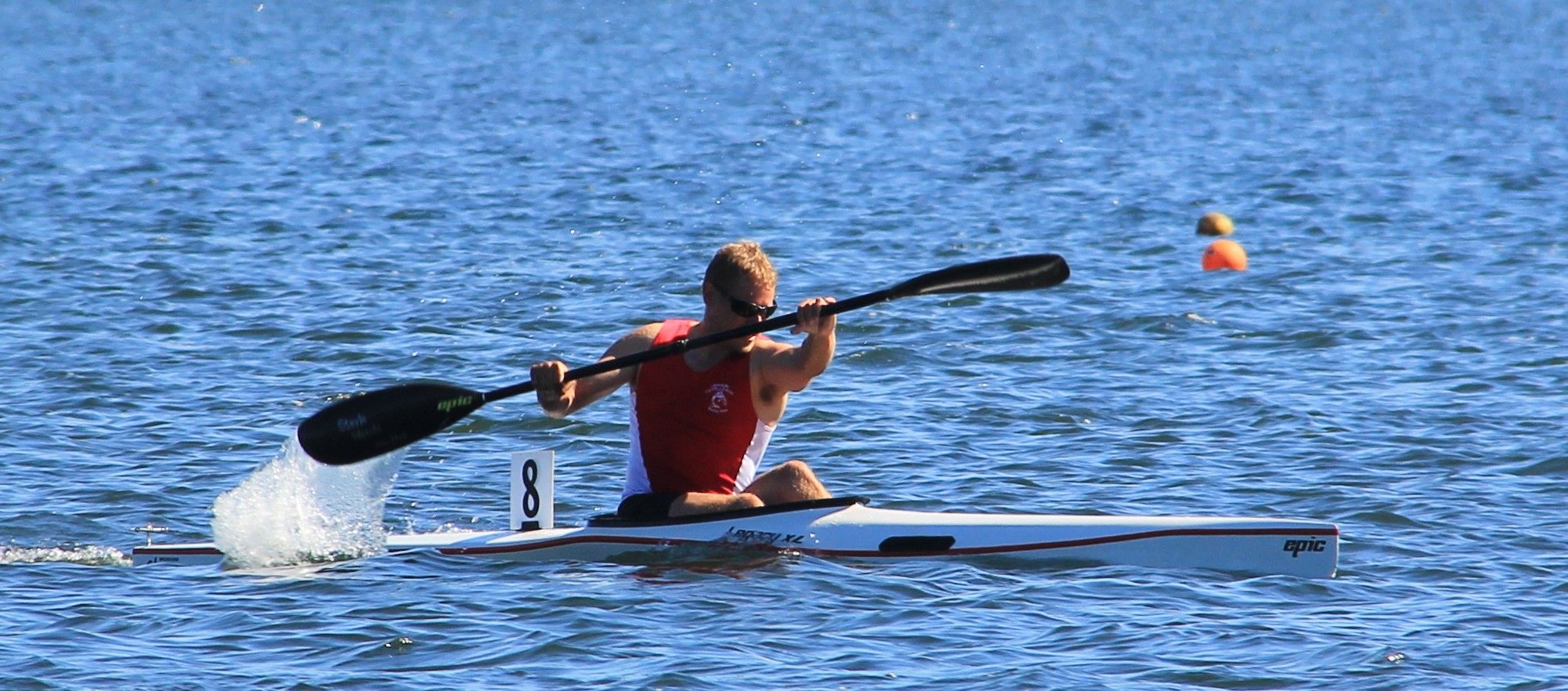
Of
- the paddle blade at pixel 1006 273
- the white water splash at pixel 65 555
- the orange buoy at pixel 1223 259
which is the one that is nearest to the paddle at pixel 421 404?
the paddle blade at pixel 1006 273

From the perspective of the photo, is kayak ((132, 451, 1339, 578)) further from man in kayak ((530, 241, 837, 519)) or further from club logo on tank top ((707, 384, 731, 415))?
club logo on tank top ((707, 384, 731, 415))

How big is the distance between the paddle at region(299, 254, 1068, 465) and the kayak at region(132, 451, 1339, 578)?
0.52 meters

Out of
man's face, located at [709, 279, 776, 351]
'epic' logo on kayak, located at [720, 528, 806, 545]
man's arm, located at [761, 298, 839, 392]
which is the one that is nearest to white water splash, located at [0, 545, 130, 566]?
'epic' logo on kayak, located at [720, 528, 806, 545]

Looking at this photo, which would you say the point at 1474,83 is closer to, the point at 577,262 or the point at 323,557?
the point at 577,262

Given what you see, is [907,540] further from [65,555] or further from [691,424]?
[65,555]

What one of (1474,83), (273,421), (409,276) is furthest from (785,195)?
(1474,83)

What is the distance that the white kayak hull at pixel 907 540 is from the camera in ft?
25.3

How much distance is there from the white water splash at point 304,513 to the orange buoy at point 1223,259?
315 inches

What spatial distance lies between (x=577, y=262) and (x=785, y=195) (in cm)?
443

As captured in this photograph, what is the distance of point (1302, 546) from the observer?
25.1ft

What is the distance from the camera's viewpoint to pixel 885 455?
10.1 m

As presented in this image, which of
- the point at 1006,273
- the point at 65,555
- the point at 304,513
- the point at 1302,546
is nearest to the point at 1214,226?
the point at 1006,273

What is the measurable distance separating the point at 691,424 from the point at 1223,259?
332 inches

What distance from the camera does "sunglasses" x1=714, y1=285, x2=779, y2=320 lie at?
7.66 m
